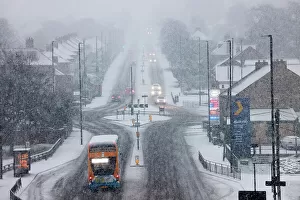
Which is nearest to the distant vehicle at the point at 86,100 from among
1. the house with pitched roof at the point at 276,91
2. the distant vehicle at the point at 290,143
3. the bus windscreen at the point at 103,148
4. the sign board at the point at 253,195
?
Result: the house with pitched roof at the point at 276,91

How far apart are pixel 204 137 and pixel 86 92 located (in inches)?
1579

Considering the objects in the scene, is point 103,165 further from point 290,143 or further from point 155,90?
point 155,90

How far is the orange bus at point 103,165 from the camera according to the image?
33.2 metres

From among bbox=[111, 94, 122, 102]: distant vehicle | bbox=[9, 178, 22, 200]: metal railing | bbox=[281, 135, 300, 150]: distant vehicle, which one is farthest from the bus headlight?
bbox=[111, 94, 122, 102]: distant vehicle

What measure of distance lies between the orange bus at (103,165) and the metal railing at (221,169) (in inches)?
339

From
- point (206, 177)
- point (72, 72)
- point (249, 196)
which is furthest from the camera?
point (72, 72)

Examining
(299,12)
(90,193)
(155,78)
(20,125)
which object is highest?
(299,12)

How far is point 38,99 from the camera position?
51469 mm

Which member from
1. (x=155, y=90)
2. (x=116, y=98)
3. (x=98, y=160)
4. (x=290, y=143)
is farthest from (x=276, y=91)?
(x=155, y=90)

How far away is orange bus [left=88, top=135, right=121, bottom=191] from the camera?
→ 33.2 meters

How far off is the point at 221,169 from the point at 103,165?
9604 mm

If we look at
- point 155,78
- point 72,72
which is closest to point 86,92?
point 72,72

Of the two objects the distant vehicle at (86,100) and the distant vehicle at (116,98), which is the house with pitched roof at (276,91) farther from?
the distant vehicle at (116,98)

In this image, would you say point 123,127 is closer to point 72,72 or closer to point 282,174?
point 282,174
